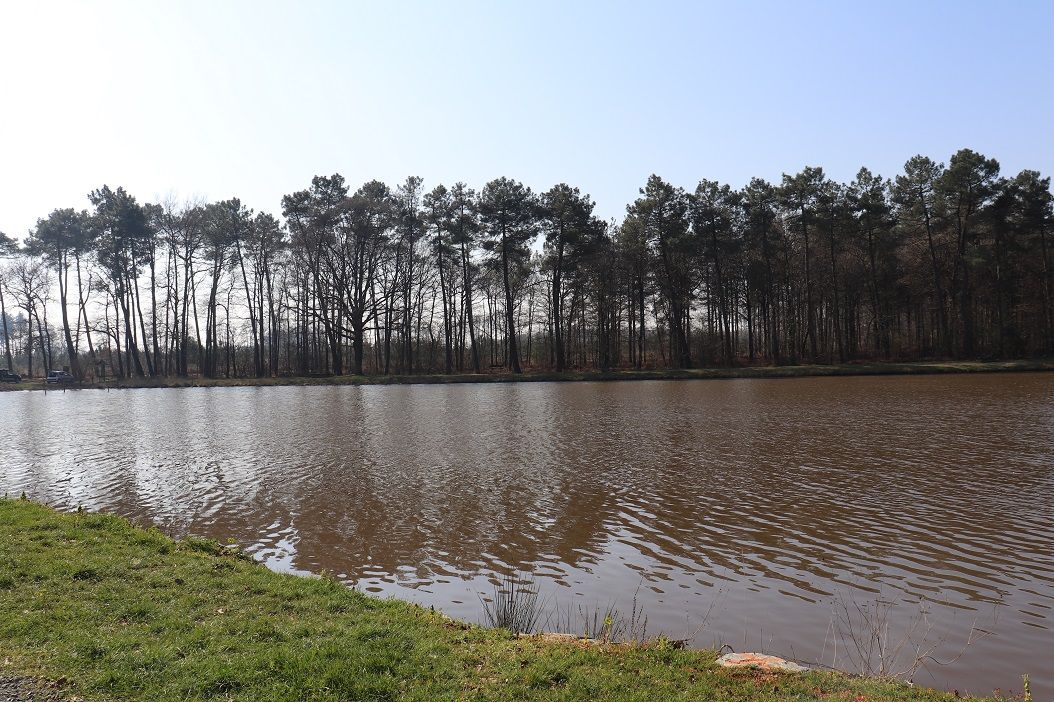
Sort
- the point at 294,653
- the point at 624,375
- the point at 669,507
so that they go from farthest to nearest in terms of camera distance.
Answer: the point at 624,375
the point at 669,507
the point at 294,653

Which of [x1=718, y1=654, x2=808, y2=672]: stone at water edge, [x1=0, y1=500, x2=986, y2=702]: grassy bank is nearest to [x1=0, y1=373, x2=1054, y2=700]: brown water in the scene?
[x1=718, y1=654, x2=808, y2=672]: stone at water edge

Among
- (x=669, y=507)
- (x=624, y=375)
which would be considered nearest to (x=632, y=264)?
(x=624, y=375)


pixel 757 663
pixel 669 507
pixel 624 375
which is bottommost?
pixel 669 507

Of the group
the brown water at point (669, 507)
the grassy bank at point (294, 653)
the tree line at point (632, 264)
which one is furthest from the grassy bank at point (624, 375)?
the grassy bank at point (294, 653)

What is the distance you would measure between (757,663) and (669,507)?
19.7 ft

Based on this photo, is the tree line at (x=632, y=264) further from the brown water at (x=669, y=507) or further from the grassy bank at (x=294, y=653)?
the grassy bank at (x=294, y=653)

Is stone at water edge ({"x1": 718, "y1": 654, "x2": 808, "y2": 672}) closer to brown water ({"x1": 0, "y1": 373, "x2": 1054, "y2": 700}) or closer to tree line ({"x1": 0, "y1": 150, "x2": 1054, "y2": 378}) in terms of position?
brown water ({"x1": 0, "y1": 373, "x2": 1054, "y2": 700})

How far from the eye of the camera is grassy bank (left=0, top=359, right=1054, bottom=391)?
45.2m

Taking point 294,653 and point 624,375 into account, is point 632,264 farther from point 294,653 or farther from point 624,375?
point 294,653

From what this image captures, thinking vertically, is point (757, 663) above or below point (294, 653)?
below

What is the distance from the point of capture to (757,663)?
4805 mm

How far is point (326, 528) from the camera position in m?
10.1

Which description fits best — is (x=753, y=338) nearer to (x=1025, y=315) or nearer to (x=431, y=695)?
(x=1025, y=315)

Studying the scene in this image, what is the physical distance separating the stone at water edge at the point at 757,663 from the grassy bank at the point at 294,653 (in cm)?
13
